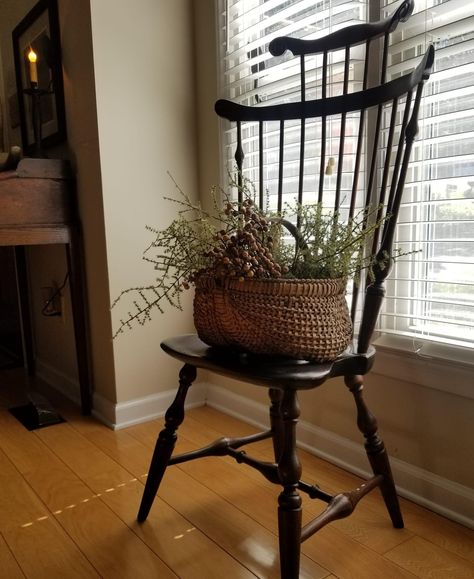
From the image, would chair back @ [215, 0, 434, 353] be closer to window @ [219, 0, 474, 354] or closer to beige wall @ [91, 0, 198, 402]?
window @ [219, 0, 474, 354]

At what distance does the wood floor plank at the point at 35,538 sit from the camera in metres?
1.09

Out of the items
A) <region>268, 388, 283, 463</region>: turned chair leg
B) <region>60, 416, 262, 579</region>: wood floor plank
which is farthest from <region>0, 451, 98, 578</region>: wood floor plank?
<region>268, 388, 283, 463</region>: turned chair leg

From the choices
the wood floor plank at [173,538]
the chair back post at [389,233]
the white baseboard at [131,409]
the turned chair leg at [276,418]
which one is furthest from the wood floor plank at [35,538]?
the chair back post at [389,233]

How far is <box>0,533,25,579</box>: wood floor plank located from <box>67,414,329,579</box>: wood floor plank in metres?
0.38

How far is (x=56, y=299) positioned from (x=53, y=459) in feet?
2.74

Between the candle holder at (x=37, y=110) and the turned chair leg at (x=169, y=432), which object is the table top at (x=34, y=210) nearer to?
the candle holder at (x=37, y=110)

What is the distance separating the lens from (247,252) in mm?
944

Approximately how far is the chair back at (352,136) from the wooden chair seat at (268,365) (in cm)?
6

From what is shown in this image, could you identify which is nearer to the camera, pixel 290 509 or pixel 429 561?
pixel 290 509

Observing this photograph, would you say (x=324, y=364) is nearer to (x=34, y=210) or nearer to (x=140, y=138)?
(x=140, y=138)

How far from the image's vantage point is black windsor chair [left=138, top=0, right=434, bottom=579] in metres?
0.93

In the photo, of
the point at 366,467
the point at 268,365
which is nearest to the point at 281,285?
the point at 268,365

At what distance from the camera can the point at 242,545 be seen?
3.80ft

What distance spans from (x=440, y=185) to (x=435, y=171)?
4 cm
